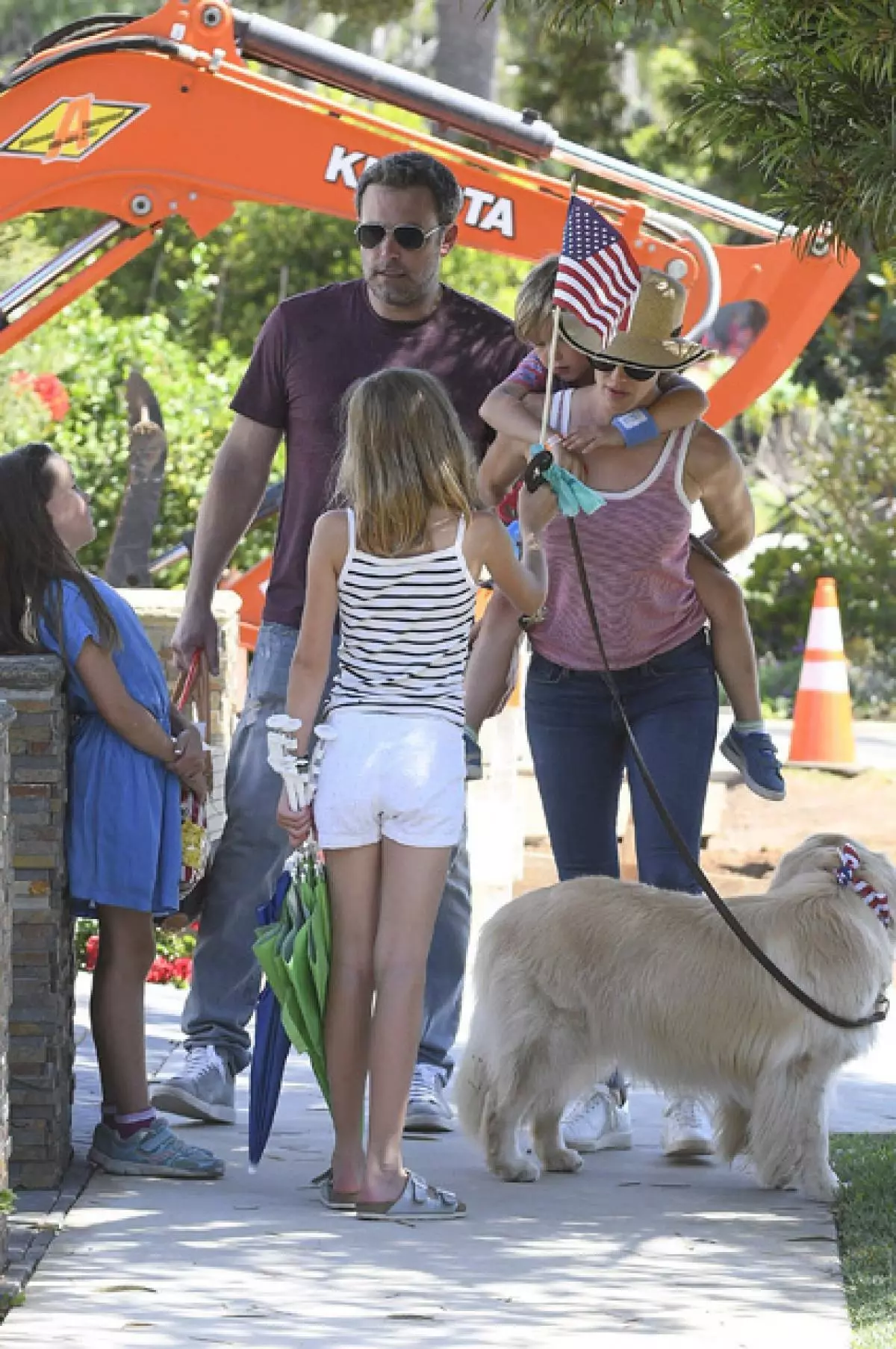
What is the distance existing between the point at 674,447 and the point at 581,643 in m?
0.53

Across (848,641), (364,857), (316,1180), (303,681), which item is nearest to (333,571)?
(303,681)

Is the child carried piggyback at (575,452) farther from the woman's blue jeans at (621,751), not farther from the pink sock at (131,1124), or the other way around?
the pink sock at (131,1124)

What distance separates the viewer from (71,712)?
520cm

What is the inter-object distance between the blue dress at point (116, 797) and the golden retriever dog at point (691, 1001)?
0.80 m

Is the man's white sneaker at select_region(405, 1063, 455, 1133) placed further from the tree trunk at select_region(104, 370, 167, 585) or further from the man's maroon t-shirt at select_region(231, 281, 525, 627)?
the tree trunk at select_region(104, 370, 167, 585)

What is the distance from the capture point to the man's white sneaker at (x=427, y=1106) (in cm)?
573

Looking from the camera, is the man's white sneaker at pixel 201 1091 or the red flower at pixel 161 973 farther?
the red flower at pixel 161 973

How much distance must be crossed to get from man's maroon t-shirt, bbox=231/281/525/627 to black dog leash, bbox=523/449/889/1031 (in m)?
0.59

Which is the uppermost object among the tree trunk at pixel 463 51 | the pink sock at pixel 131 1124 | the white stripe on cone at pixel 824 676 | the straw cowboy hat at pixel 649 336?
the tree trunk at pixel 463 51

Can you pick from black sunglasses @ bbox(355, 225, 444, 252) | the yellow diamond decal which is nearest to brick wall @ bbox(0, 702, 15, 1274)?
black sunglasses @ bbox(355, 225, 444, 252)

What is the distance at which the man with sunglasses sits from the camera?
566 centimetres

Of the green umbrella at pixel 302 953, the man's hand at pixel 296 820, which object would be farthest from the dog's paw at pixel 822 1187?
the man's hand at pixel 296 820

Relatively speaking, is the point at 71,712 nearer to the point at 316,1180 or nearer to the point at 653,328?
the point at 316,1180

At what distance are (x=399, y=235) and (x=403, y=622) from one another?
1301 millimetres
